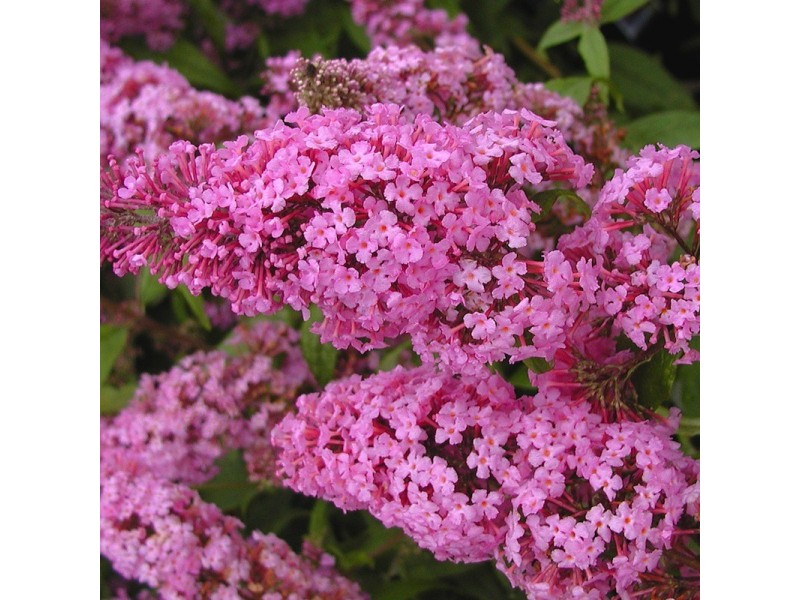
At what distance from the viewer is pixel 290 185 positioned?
0.88 m

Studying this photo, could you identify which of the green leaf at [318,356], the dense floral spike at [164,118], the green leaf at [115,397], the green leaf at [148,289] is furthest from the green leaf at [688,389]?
the green leaf at [115,397]

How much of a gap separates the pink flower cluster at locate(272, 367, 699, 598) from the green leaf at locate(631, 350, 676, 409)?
0.03m

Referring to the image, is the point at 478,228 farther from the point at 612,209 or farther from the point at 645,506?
the point at 645,506

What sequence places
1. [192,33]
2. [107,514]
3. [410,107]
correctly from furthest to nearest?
1. [192,33]
2. [107,514]
3. [410,107]

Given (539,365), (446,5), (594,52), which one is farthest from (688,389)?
(446,5)

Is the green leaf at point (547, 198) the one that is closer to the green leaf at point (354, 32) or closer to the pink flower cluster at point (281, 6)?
the green leaf at point (354, 32)

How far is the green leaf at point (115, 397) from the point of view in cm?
162

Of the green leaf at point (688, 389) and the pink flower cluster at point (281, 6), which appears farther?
the pink flower cluster at point (281, 6)

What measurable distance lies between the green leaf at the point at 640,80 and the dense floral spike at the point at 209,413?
86 cm

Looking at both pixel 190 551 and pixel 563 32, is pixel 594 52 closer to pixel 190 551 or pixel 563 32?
pixel 563 32

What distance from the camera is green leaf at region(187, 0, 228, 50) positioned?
1.79m
